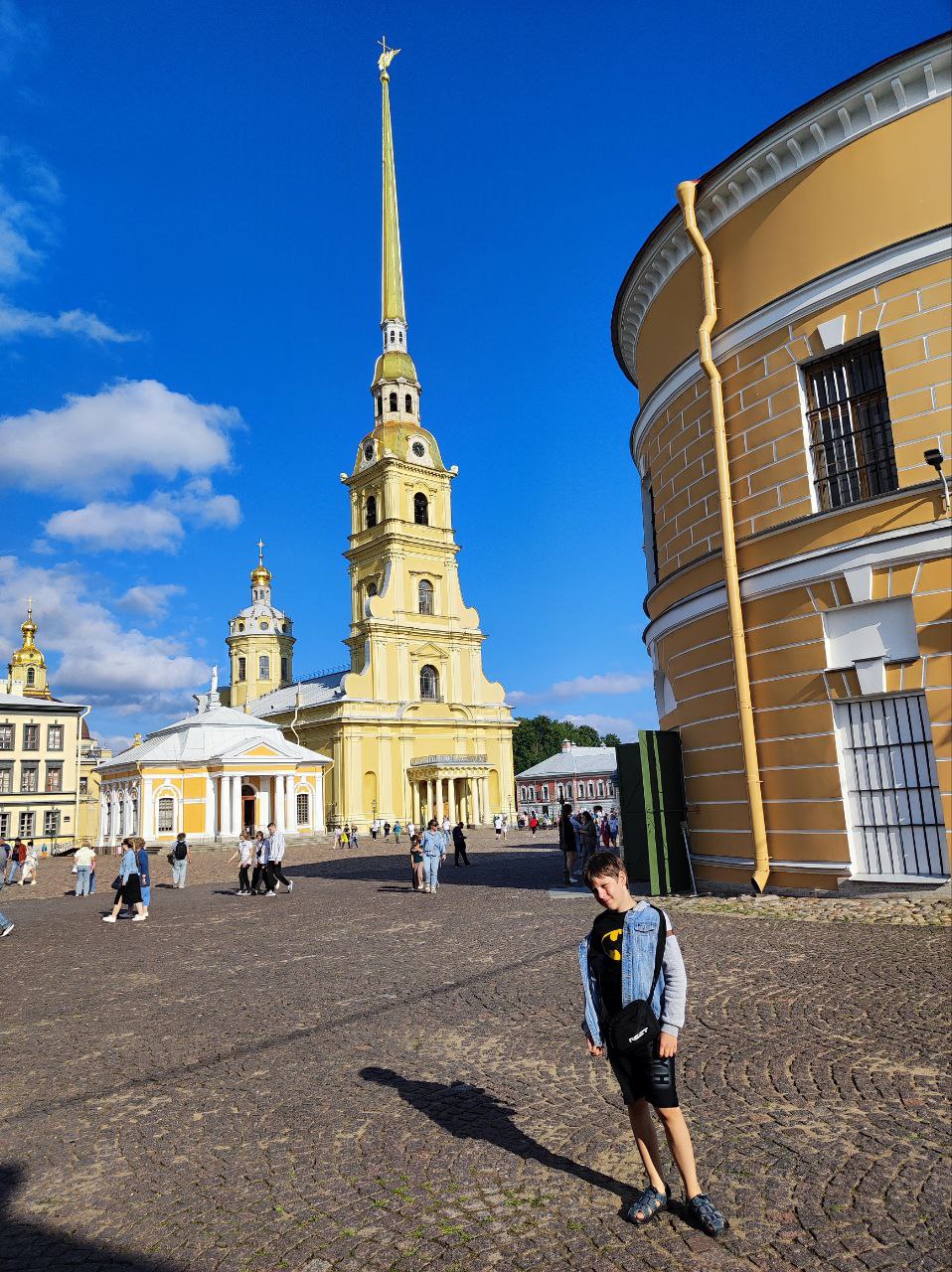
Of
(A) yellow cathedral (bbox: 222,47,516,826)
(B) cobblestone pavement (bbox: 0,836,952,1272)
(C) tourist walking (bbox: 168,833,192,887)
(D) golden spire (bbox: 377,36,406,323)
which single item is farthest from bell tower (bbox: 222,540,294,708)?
(B) cobblestone pavement (bbox: 0,836,952,1272)

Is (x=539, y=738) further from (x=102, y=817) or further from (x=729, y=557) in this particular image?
(x=729, y=557)

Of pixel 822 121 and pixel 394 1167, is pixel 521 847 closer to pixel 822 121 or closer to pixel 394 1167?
pixel 822 121

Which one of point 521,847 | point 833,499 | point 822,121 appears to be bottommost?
point 521,847

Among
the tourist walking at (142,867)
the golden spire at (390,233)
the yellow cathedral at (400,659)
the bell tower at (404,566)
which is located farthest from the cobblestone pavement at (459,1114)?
the golden spire at (390,233)

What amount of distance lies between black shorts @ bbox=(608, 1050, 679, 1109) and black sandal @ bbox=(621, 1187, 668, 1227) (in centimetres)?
39

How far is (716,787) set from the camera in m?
13.4

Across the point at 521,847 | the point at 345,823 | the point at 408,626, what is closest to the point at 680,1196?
the point at 521,847

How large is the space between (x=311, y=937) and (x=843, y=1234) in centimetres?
1009

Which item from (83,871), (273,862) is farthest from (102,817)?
(273,862)

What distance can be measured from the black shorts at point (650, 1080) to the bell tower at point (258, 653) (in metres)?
74.4

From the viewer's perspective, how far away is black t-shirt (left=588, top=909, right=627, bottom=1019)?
13.1 ft

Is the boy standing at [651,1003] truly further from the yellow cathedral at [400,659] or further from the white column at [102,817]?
the white column at [102,817]

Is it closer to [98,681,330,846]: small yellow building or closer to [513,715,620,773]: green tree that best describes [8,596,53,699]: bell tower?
[98,681,330,846]: small yellow building

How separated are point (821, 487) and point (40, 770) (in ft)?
186
